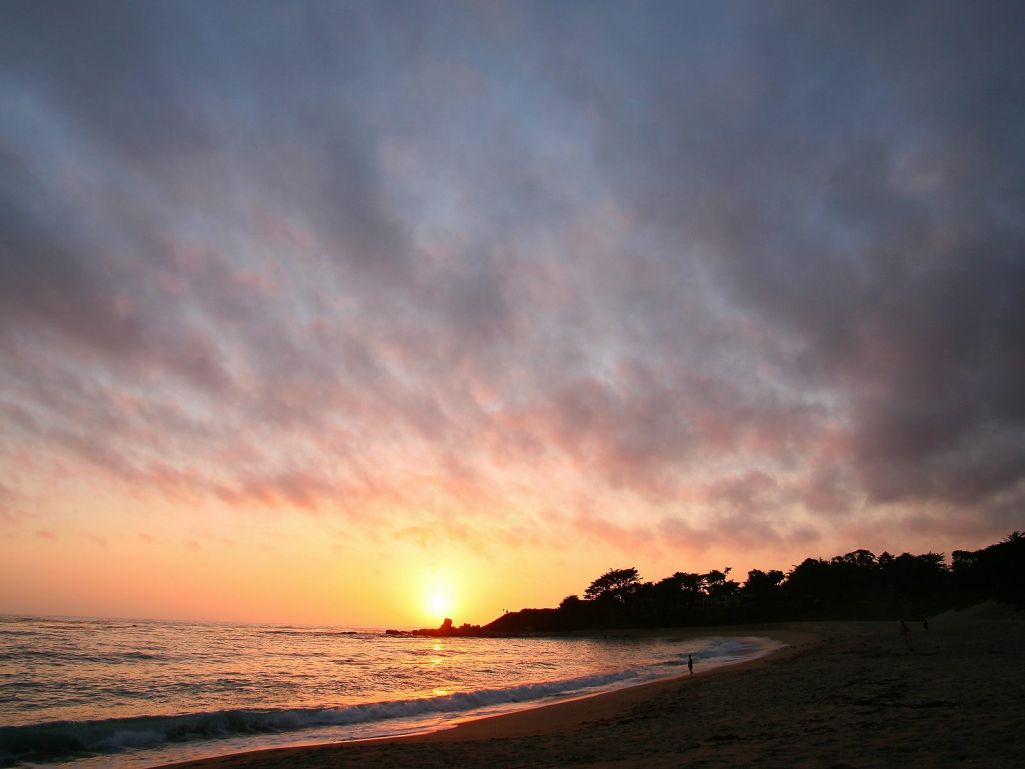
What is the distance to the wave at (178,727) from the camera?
1809cm

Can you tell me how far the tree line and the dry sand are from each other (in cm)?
6115

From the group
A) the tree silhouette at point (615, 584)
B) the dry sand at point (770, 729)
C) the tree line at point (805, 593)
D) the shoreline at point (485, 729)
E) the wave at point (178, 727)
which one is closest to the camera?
the dry sand at point (770, 729)

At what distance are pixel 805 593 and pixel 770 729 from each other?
447 ft

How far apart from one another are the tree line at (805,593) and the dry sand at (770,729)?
61148 mm

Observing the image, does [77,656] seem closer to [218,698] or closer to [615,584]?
[218,698]

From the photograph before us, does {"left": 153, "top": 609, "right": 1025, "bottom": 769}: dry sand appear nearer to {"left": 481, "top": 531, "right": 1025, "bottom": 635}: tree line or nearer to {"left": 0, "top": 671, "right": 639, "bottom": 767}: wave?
{"left": 0, "top": 671, "right": 639, "bottom": 767}: wave

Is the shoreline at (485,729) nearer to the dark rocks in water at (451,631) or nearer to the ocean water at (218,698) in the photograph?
the ocean water at (218,698)

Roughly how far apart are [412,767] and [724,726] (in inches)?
299

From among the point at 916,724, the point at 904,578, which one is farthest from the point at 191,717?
the point at 904,578

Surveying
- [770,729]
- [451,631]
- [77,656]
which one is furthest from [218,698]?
[451,631]

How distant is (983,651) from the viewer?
27.4 metres

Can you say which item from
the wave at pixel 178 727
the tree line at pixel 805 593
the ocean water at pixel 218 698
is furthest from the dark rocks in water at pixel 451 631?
the wave at pixel 178 727

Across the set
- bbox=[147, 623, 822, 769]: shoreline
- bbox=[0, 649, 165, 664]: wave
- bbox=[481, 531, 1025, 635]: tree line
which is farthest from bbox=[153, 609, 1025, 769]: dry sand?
bbox=[481, 531, 1025, 635]: tree line

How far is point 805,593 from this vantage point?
428 ft
